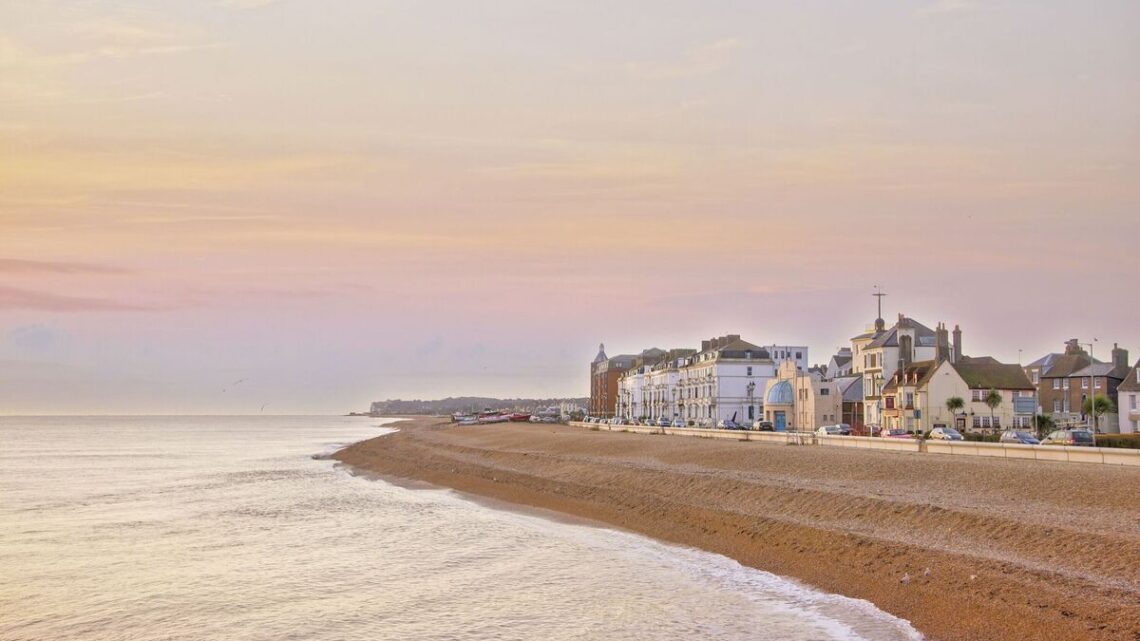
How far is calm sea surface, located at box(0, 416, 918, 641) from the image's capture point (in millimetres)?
20344

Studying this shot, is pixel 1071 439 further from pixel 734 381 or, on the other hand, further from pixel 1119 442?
pixel 734 381

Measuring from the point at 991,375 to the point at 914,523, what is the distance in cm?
6503

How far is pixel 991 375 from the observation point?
3327 inches

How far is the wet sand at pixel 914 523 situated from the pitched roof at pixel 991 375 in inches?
1516

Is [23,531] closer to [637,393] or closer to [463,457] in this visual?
[463,457]

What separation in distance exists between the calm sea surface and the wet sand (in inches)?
54.3

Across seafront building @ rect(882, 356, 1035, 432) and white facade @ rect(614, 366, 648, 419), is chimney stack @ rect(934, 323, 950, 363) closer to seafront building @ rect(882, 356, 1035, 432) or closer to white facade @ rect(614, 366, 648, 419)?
seafront building @ rect(882, 356, 1035, 432)

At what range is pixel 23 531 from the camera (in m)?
37.5

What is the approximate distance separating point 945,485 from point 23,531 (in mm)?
33466

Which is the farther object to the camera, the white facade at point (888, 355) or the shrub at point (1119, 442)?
the white facade at point (888, 355)

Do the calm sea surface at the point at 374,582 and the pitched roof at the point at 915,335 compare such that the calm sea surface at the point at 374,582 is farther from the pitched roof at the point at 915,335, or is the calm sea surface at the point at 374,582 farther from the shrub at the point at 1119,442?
the pitched roof at the point at 915,335

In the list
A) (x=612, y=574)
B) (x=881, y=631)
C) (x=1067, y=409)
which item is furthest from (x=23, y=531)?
(x=1067, y=409)

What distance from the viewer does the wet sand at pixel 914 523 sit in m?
17.8

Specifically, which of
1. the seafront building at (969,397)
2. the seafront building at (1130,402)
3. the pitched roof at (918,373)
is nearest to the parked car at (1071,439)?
the seafront building at (969,397)
